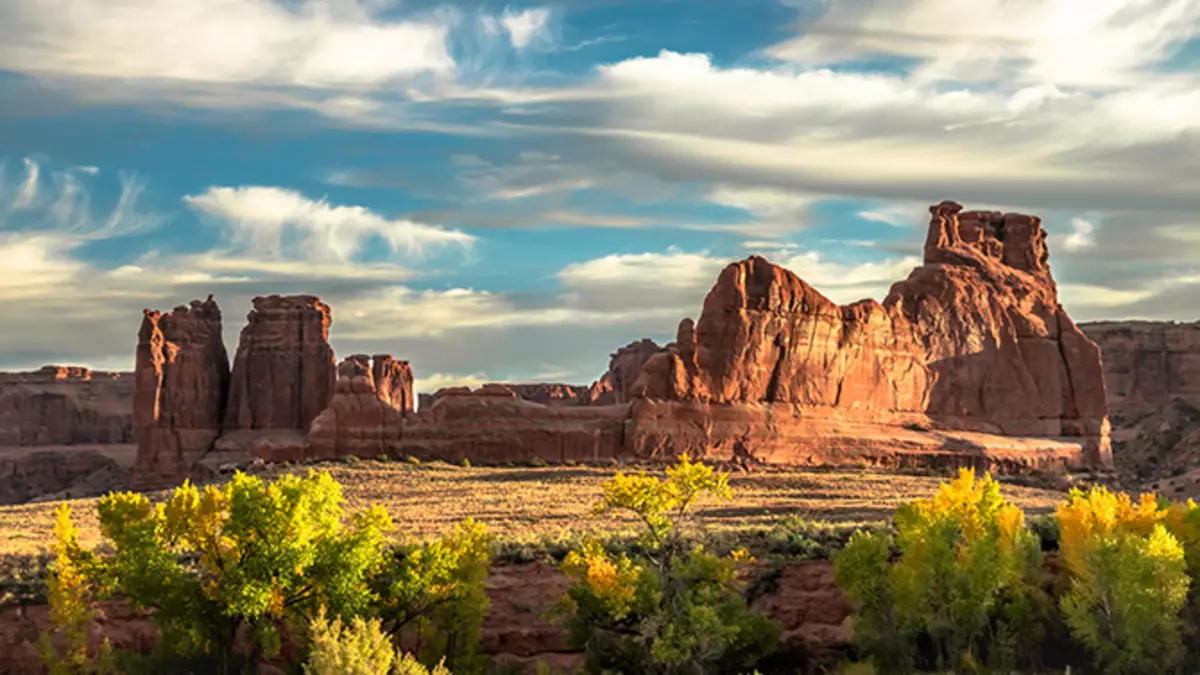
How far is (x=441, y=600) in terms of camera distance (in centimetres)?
3375

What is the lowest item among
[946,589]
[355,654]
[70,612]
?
[355,654]

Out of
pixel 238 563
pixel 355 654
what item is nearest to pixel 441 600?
pixel 238 563

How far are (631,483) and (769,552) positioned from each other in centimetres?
832

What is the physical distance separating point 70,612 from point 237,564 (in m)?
4.07

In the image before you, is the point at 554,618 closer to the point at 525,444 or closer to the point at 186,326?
the point at 525,444

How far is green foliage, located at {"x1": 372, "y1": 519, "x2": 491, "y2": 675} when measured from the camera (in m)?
33.5

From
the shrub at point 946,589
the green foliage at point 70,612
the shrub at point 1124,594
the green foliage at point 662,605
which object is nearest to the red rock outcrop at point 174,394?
the green foliage at point 70,612

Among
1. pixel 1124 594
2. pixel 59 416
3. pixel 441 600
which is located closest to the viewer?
pixel 1124 594

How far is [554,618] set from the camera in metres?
33.7

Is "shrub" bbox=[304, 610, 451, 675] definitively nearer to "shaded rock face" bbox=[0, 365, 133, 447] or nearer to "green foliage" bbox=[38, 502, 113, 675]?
"green foliage" bbox=[38, 502, 113, 675]

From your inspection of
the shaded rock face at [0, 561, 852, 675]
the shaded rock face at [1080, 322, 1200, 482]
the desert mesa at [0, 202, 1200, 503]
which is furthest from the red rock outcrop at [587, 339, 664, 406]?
the shaded rock face at [0, 561, 852, 675]

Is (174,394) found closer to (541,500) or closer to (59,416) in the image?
(59,416)

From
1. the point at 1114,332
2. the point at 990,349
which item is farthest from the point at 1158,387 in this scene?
the point at 990,349

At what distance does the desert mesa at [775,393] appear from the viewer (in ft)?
199
